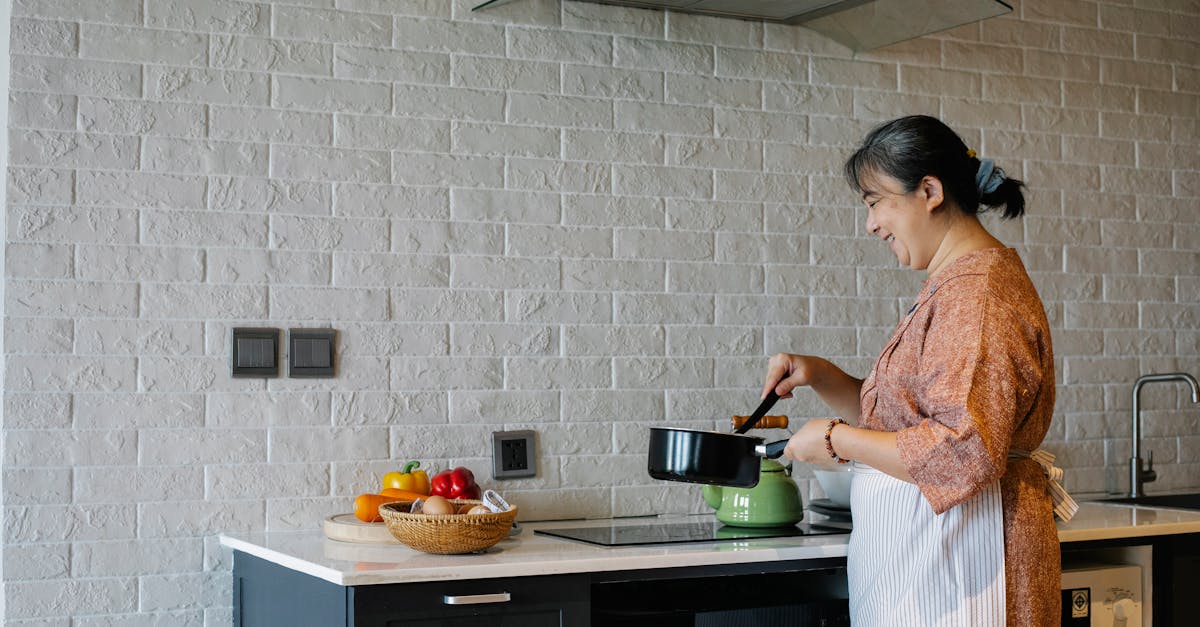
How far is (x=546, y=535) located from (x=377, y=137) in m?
0.95

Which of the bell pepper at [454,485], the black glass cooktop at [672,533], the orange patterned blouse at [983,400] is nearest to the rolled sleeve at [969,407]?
the orange patterned blouse at [983,400]

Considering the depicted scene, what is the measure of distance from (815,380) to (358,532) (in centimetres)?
97

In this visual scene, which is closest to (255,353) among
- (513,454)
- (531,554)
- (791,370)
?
(513,454)

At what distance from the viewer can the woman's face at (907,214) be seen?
223 cm

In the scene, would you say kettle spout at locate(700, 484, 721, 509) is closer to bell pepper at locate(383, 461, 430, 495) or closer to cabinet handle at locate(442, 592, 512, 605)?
→ bell pepper at locate(383, 461, 430, 495)

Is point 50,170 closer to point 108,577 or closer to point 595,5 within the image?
point 108,577

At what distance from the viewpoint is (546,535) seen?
8.84 feet

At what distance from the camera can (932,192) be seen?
7.28 feet

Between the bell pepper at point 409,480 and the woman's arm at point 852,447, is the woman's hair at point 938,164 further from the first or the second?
the bell pepper at point 409,480

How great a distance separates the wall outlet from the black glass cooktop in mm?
185

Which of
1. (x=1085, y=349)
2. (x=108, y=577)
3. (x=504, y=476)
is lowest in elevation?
(x=108, y=577)

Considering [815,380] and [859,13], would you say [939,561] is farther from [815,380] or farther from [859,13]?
[859,13]

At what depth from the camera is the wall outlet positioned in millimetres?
2887

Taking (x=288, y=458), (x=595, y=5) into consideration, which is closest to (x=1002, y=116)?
(x=595, y=5)
